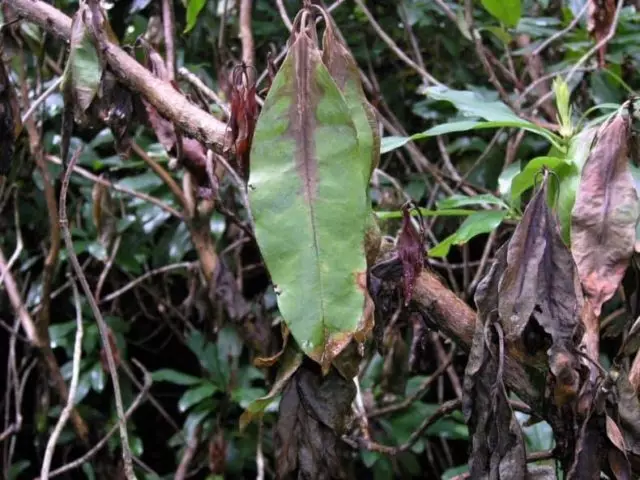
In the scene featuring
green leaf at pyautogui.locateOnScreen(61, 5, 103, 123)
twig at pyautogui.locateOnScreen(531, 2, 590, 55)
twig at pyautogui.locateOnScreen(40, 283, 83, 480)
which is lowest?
twig at pyautogui.locateOnScreen(40, 283, 83, 480)

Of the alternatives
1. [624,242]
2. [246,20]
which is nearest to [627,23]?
[246,20]

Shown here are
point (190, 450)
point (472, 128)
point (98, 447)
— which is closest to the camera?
point (472, 128)

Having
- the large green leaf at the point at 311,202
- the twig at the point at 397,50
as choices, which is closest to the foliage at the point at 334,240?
the large green leaf at the point at 311,202

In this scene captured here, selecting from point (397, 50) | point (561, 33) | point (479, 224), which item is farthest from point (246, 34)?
point (479, 224)

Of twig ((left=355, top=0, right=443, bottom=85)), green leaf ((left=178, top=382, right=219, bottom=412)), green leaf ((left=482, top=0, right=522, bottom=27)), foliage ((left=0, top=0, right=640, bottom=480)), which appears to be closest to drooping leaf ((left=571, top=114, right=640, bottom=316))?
foliage ((left=0, top=0, right=640, bottom=480))

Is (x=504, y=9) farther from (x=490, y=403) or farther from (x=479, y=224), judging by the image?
(x=490, y=403)

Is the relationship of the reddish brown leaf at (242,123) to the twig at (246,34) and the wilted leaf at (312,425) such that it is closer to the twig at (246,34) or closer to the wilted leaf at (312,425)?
the wilted leaf at (312,425)

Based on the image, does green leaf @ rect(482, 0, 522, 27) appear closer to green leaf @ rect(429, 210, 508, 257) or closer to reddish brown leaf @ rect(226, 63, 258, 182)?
green leaf @ rect(429, 210, 508, 257)
